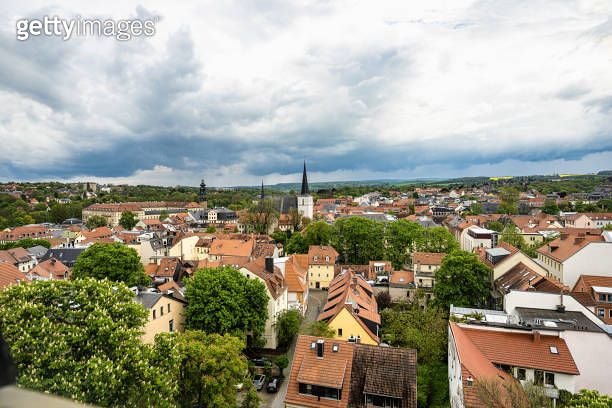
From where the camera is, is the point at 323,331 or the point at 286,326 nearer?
the point at 323,331

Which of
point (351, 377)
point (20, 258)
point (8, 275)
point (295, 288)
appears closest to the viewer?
point (351, 377)

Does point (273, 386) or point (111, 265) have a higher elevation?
point (111, 265)

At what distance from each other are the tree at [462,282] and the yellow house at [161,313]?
78.9 feet

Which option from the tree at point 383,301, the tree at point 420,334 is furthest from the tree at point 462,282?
the tree at point 420,334

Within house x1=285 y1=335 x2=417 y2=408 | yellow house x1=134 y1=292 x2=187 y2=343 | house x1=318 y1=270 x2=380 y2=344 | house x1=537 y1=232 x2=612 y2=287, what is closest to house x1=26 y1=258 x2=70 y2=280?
yellow house x1=134 y1=292 x2=187 y2=343

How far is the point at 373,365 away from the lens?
19.2 m

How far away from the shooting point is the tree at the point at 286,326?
29438mm

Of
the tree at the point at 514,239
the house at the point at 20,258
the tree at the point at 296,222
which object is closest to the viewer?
the house at the point at 20,258

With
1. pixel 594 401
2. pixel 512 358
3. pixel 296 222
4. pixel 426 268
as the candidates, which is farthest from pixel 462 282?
pixel 296 222

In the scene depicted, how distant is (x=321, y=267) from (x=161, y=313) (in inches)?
1012

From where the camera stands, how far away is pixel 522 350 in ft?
62.6

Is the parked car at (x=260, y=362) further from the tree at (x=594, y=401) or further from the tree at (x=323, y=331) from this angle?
the tree at (x=594, y=401)

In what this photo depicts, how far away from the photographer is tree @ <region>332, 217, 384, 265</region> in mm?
52781

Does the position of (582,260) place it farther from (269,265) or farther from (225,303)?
(225,303)
